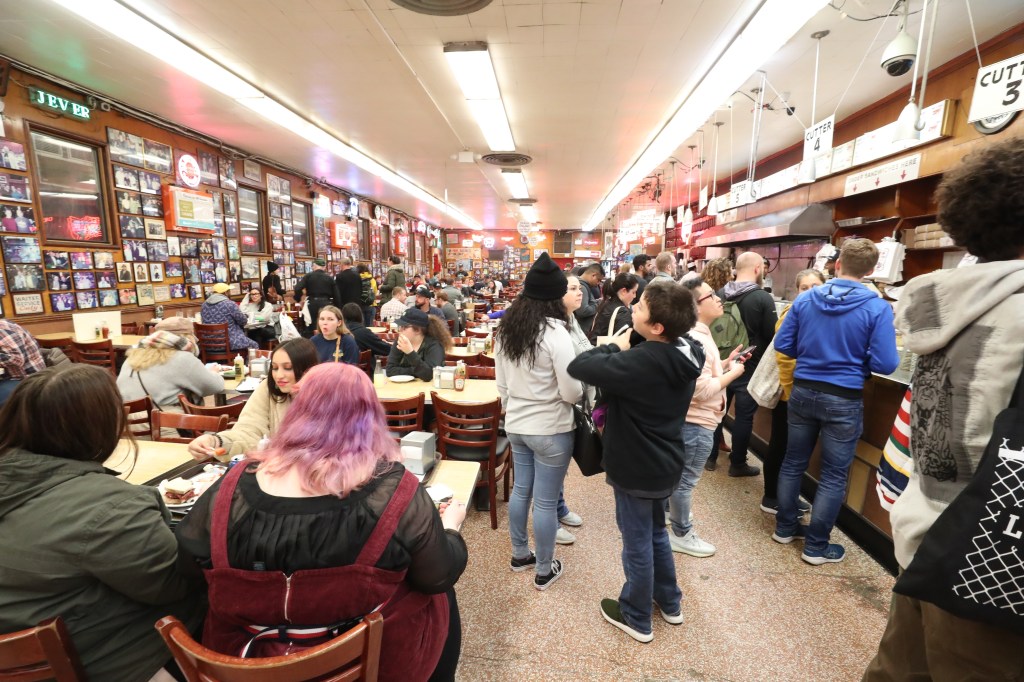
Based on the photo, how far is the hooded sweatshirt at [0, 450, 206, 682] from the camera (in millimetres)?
1158

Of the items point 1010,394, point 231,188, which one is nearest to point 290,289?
point 231,188

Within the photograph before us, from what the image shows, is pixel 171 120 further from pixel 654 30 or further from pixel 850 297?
pixel 850 297

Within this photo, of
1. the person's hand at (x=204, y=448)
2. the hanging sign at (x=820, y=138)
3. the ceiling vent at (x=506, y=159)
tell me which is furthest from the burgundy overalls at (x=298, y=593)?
the ceiling vent at (x=506, y=159)

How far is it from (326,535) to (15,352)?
12.7 ft

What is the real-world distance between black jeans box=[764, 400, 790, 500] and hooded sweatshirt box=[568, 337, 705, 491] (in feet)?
5.71

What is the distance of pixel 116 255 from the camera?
620 cm

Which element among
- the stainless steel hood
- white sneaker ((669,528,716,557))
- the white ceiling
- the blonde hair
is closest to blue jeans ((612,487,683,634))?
white sneaker ((669,528,716,557))

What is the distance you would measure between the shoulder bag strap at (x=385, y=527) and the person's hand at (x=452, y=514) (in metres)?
0.41

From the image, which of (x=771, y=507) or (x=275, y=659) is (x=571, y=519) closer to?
(x=771, y=507)

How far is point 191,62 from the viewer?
4793mm

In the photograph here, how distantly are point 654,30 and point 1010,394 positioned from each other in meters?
4.35

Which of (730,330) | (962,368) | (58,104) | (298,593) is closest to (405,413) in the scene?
(298,593)

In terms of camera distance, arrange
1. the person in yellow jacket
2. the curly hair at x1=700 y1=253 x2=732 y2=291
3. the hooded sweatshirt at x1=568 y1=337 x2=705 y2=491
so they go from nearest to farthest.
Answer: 1. the hooded sweatshirt at x1=568 y1=337 x2=705 y2=491
2. the person in yellow jacket
3. the curly hair at x1=700 y1=253 x2=732 y2=291

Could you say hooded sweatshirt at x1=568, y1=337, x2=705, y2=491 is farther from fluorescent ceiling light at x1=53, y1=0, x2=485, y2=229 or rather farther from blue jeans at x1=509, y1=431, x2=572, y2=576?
fluorescent ceiling light at x1=53, y1=0, x2=485, y2=229
